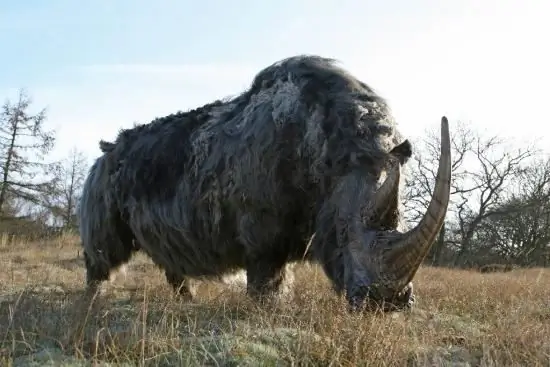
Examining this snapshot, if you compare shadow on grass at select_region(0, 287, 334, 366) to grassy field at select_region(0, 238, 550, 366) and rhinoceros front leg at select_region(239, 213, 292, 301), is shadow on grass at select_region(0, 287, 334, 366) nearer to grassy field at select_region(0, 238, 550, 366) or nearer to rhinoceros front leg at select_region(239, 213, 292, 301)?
grassy field at select_region(0, 238, 550, 366)

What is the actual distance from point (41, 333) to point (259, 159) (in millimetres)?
2602

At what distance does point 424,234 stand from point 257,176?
2085 millimetres

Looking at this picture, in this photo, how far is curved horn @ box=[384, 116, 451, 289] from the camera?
4.25 m

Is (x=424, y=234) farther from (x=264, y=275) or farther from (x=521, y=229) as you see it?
(x=521, y=229)

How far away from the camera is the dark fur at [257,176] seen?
17.7ft

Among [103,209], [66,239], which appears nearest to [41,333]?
[103,209]

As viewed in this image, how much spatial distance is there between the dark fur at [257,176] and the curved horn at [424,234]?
1.56 feet

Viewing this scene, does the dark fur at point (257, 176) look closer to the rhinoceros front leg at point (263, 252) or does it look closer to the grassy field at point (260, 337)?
the rhinoceros front leg at point (263, 252)

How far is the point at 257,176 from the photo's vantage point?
6.00 metres

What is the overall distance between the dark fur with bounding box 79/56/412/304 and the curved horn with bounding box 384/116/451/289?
475mm

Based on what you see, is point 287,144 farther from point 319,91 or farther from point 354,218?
point 354,218

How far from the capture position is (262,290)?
5.96 metres

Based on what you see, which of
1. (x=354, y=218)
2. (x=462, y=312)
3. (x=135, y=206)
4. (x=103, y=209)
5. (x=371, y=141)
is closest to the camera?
(x=354, y=218)

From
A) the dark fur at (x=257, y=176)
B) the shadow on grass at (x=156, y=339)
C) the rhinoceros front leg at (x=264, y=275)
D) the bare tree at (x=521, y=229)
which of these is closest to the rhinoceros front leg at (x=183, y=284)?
the dark fur at (x=257, y=176)
